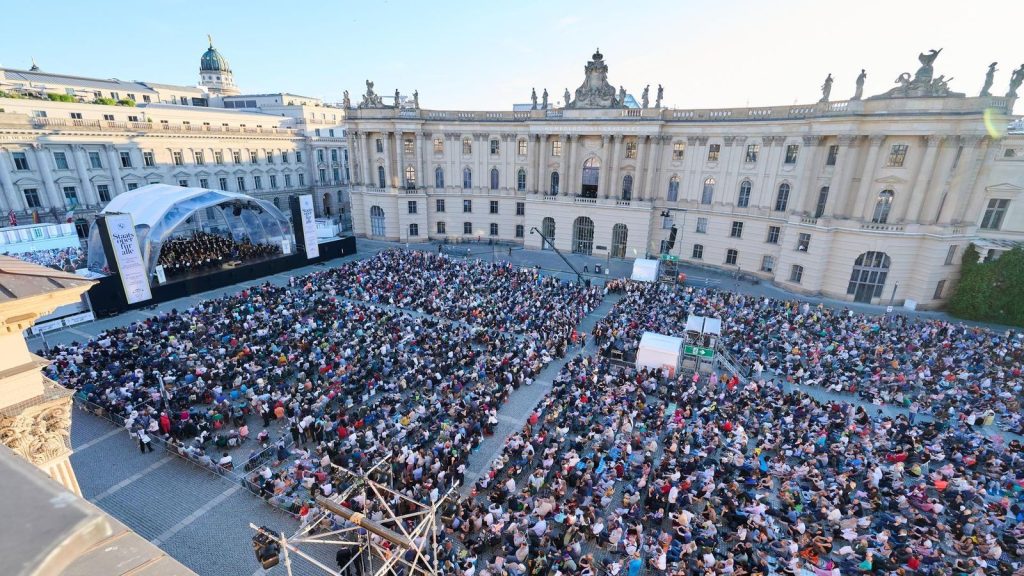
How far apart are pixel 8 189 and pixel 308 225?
82.9 feet

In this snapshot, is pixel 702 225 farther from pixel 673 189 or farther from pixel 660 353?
pixel 660 353

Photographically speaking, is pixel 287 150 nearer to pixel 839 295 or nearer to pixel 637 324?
pixel 637 324

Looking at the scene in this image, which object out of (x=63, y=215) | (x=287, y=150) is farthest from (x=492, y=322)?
(x=287, y=150)

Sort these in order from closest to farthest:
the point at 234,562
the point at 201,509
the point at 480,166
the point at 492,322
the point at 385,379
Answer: the point at 234,562, the point at 201,509, the point at 385,379, the point at 492,322, the point at 480,166

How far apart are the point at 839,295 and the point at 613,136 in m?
23.9

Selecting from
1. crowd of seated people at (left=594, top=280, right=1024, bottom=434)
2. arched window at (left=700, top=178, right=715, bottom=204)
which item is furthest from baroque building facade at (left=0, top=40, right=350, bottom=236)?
crowd of seated people at (left=594, top=280, right=1024, bottom=434)

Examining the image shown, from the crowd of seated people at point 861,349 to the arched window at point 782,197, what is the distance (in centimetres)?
1088

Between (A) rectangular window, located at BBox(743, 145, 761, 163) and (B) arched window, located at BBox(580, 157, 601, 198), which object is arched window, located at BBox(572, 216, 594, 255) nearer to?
(B) arched window, located at BBox(580, 157, 601, 198)

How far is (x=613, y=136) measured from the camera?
45781 mm

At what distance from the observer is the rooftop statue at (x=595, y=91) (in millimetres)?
44219

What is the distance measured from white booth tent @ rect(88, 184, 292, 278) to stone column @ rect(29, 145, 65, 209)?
30.4 feet

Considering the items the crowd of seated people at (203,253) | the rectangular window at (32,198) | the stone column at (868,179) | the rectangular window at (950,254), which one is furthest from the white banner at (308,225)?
the rectangular window at (950,254)

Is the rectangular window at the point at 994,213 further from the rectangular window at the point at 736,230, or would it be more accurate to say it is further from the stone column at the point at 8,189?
the stone column at the point at 8,189

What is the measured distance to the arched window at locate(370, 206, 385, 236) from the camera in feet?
177
